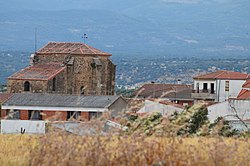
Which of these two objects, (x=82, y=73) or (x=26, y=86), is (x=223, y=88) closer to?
(x=82, y=73)

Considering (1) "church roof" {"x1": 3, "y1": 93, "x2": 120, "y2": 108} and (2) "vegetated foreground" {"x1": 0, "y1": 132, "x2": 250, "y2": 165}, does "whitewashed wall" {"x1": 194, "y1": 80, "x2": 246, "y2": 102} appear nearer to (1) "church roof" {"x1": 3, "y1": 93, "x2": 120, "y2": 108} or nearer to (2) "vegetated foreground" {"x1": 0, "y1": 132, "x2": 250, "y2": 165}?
(1) "church roof" {"x1": 3, "y1": 93, "x2": 120, "y2": 108}

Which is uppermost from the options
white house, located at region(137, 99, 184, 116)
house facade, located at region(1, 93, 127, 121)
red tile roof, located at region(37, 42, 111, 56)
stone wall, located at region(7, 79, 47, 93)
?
red tile roof, located at region(37, 42, 111, 56)

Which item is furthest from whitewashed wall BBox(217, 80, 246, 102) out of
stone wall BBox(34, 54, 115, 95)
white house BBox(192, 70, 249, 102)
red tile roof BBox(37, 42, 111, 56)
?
red tile roof BBox(37, 42, 111, 56)

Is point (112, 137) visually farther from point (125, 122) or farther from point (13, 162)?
point (13, 162)

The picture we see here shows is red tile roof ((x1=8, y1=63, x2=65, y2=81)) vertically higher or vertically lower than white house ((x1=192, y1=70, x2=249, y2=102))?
higher

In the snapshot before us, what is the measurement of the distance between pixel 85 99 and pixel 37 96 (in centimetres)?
369

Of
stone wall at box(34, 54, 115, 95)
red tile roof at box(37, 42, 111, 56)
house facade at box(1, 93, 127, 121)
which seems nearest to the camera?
house facade at box(1, 93, 127, 121)

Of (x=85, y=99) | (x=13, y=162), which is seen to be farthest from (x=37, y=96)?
(x=13, y=162)

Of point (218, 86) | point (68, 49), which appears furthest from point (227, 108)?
point (218, 86)

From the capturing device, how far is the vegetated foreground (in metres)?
9.64

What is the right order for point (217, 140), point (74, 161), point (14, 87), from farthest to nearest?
point (14, 87)
point (217, 140)
point (74, 161)

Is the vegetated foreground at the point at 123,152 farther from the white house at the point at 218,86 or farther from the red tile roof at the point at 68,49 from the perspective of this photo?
the white house at the point at 218,86

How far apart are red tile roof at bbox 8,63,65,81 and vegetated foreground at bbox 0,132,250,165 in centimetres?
5136

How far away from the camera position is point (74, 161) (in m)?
9.62
